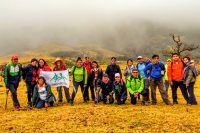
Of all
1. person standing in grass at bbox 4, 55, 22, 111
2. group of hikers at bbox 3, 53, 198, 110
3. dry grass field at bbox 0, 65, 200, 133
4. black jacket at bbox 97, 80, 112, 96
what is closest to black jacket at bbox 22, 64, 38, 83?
group of hikers at bbox 3, 53, 198, 110

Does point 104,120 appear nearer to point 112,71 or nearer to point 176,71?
point 176,71

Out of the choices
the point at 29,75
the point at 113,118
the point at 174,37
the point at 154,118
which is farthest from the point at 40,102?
the point at 174,37

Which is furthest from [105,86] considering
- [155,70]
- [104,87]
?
[155,70]

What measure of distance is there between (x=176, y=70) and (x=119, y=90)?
3891 millimetres

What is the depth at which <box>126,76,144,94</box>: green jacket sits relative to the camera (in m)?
23.2

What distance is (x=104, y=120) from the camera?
55.5ft

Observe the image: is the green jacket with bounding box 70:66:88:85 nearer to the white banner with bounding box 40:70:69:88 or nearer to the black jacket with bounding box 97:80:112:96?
the white banner with bounding box 40:70:69:88

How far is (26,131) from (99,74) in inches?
401

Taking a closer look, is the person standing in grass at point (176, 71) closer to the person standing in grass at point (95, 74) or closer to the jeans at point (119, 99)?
the jeans at point (119, 99)

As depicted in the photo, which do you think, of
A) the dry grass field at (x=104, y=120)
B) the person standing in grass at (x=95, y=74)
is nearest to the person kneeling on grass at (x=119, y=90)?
the person standing in grass at (x=95, y=74)

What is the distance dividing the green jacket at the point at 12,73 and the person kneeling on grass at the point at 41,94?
1470mm

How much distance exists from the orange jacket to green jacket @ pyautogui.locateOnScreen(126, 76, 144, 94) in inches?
75.9

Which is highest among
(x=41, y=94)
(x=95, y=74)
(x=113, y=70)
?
(x=113, y=70)

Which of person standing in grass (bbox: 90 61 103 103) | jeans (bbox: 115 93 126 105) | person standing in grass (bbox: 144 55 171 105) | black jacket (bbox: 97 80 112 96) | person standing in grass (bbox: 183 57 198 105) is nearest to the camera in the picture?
person standing in grass (bbox: 183 57 198 105)
